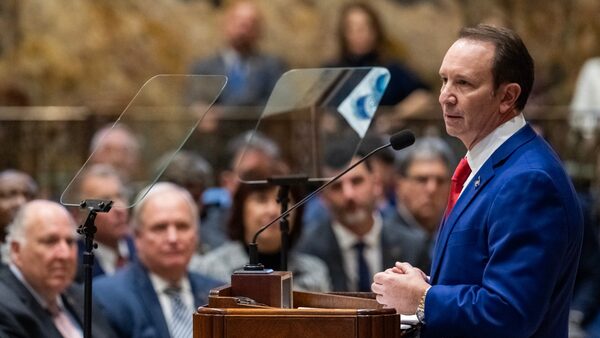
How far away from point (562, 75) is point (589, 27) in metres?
0.57

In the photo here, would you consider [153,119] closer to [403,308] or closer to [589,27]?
[589,27]

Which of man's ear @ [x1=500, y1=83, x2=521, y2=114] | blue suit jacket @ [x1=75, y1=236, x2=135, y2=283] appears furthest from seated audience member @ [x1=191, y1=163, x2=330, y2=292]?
man's ear @ [x1=500, y1=83, x2=521, y2=114]

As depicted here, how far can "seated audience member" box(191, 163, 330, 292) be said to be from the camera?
23.6 ft

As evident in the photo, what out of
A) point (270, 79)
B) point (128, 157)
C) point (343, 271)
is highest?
point (270, 79)

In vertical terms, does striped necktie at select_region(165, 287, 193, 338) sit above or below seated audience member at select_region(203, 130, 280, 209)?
below

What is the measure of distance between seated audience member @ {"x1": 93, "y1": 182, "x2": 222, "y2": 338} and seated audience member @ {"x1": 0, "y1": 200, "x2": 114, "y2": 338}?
274 mm

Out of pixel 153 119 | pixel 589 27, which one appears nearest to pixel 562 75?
pixel 589 27

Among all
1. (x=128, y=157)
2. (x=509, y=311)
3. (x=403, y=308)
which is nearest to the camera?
(x=509, y=311)

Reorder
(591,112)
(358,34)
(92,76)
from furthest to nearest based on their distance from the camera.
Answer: (92,76), (358,34), (591,112)

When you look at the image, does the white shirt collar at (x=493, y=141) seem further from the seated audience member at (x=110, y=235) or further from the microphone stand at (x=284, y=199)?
the seated audience member at (x=110, y=235)

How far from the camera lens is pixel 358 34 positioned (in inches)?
449

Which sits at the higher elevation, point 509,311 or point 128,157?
point 128,157

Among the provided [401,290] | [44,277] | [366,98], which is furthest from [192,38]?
[401,290]

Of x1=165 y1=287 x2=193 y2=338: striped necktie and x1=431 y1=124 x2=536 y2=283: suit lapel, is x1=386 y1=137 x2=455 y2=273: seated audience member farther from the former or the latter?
x1=431 y1=124 x2=536 y2=283: suit lapel
